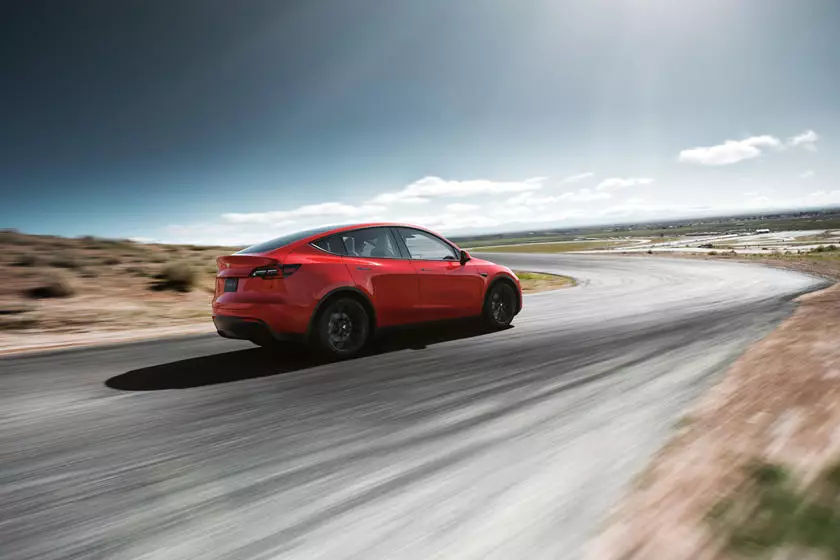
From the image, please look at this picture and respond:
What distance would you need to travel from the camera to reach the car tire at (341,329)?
592cm

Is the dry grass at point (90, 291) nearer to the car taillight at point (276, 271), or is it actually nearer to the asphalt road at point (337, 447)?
the asphalt road at point (337, 447)

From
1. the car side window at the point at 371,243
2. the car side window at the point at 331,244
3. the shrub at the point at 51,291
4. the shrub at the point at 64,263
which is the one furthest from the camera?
the shrub at the point at 64,263

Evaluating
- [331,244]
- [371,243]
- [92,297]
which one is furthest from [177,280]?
[331,244]

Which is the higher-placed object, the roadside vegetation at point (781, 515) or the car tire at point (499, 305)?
the car tire at point (499, 305)

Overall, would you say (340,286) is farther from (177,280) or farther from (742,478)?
(177,280)

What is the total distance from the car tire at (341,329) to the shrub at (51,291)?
→ 9717 mm

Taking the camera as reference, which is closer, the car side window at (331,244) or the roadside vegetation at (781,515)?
the roadside vegetation at (781,515)

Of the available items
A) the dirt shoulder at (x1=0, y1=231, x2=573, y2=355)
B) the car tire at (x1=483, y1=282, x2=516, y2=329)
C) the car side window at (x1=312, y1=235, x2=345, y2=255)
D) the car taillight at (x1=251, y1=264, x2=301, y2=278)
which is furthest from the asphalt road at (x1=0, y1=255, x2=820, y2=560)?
the dirt shoulder at (x1=0, y1=231, x2=573, y2=355)

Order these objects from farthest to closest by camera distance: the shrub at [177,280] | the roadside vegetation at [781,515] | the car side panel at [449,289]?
the shrub at [177,280]
the car side panel at [449,289]
the roadside vegetation at [781,515]

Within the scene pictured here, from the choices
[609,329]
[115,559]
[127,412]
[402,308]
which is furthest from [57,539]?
[609,329]

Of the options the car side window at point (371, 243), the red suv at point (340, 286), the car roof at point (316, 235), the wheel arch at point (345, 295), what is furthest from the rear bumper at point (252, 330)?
the car side window at point (371, 243)

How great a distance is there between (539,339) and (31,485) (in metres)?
5.38

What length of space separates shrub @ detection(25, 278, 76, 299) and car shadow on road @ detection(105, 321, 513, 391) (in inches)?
331

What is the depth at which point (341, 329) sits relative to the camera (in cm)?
616
